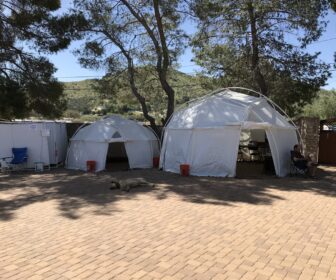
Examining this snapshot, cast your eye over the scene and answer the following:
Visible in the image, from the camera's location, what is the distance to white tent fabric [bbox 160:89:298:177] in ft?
45.6

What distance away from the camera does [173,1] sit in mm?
17891

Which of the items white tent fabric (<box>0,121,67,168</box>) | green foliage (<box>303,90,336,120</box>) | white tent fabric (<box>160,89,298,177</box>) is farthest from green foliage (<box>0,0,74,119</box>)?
green foliage (<box>303,90,336,120</box>)

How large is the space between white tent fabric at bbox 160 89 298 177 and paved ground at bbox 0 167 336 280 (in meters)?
2.52

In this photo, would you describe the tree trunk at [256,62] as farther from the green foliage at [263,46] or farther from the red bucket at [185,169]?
the red bucket at [185,169]

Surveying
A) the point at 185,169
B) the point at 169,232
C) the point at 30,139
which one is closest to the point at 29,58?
the point at 30,139

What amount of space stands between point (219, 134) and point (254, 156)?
637 centimetres

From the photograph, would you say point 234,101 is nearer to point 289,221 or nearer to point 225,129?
point 225,129

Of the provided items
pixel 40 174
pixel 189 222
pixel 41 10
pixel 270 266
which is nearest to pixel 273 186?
pixel 189 222

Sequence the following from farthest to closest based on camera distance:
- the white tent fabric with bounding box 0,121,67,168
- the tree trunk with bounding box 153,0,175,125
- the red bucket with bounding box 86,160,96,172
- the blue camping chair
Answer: the tree trunk with bounding box 153,0,175,125 < the white tent fabric with bounding box 0,121,67,168 < the red bucket with bounding box 86,160,96,172 < the blue camping chair

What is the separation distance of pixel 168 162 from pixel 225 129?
108 inches

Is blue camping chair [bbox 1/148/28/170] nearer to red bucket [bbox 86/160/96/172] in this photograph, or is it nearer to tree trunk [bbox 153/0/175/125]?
red bucket [bbox 86/160/96/172]

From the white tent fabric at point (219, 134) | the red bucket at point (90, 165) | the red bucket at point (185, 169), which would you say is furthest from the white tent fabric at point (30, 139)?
the red bucket at point (185, 169)

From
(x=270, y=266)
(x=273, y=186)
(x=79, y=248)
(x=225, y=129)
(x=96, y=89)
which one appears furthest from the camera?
(x=96, y=89)

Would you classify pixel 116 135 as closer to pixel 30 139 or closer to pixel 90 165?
pixel 90 165
